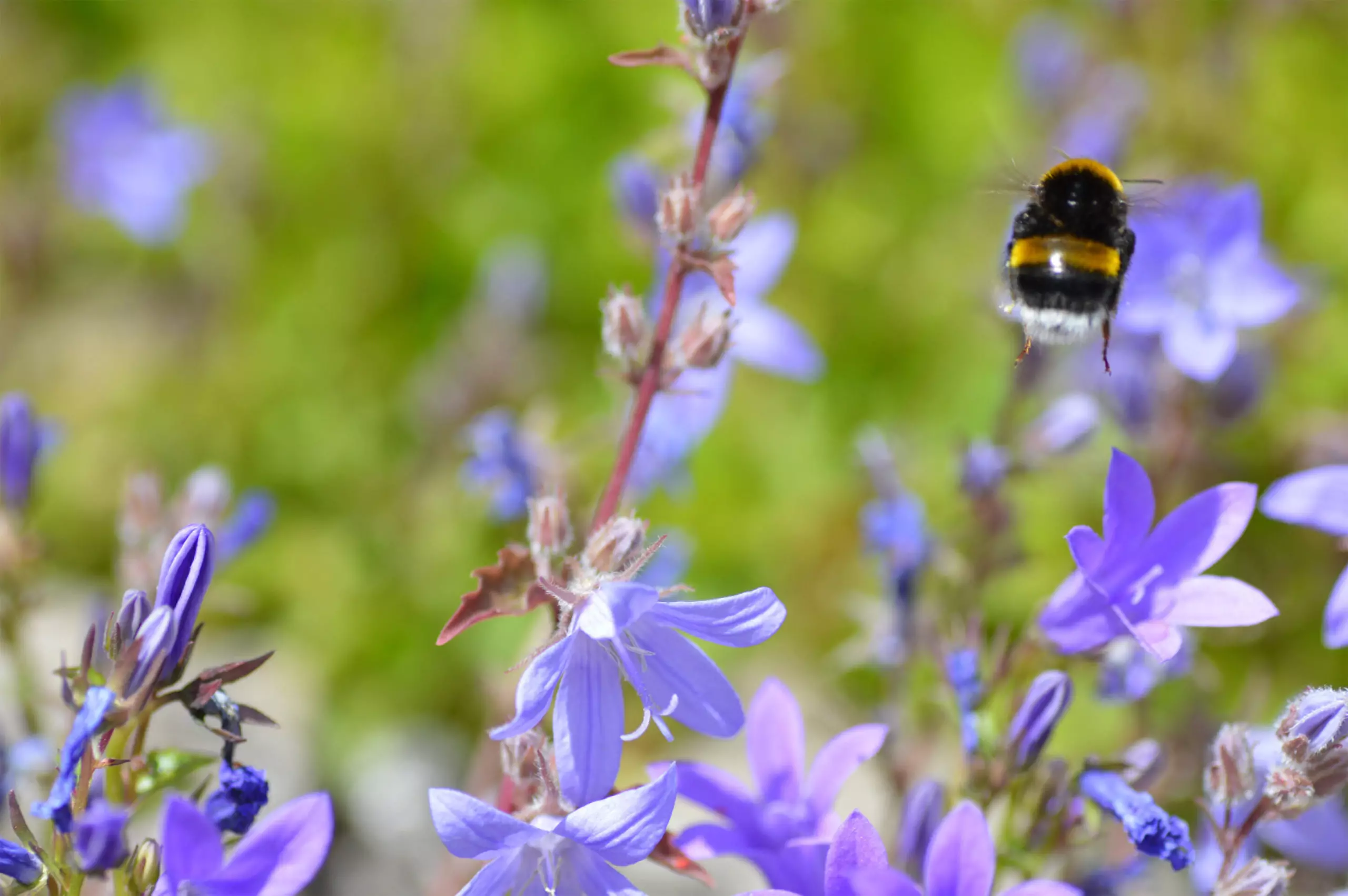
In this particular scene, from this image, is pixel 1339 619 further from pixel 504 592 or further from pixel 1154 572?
pixel 504 592

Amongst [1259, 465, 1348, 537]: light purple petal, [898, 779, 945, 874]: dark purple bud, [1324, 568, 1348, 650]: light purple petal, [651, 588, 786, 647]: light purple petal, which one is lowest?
[898, 779, 945, 874]: dark purple bud

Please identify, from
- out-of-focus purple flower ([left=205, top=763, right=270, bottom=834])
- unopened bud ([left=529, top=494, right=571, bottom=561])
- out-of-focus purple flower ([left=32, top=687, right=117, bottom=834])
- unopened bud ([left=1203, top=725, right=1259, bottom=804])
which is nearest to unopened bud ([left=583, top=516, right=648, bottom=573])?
unopened bud ([left=529, top=494, right=571, bottom=561])

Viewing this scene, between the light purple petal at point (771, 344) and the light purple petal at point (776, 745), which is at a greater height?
the light purple petal at point (771, 344)

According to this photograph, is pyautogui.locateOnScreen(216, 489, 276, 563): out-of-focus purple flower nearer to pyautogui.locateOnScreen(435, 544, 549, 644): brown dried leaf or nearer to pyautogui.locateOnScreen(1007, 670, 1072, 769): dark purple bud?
pyautogui.locateOnScreen(435, 544, 549, 644): brown dried leaf

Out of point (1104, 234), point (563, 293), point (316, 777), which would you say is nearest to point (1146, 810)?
point (1104, 234)

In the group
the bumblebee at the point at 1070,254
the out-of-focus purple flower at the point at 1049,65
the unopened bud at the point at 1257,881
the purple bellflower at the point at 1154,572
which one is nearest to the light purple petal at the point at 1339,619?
the purple bellflower at the point at 1154,572

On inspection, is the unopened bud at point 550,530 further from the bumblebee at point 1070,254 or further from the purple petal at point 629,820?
the bumblebee at point 1070,254
